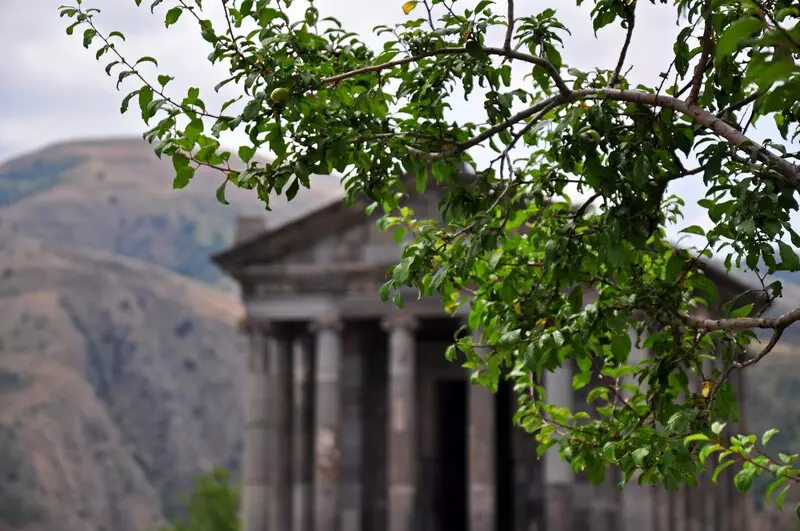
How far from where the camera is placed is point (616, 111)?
993cm

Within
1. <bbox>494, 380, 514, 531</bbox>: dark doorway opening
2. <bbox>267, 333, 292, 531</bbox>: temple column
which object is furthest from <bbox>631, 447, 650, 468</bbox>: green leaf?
<bbox>494, 380, 514, 531</bbox>: dark doorway opening

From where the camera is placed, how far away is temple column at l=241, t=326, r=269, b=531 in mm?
33812

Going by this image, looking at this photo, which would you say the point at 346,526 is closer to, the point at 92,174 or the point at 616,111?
the point at 616,111

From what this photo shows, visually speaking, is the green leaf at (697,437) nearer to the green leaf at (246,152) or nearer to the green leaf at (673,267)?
the green leaf at (673,267)

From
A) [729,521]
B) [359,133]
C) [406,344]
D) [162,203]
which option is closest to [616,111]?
[359,133]

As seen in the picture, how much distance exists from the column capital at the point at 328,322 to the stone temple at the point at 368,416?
0.11 feet

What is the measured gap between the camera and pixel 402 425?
32031 mm

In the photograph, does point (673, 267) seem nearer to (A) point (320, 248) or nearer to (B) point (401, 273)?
(B) point (401, 273)

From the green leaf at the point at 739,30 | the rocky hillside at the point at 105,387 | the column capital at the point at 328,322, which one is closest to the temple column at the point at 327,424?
the column capital at the point at 328,322

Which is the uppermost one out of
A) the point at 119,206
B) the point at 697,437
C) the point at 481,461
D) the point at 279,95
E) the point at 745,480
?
the point at 119,206

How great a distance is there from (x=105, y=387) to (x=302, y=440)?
275 feet

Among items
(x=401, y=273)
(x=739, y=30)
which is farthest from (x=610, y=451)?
(x=739, y=30)

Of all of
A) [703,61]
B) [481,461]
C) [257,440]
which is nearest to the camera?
[703,61]

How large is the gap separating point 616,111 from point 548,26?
0.95 meters
